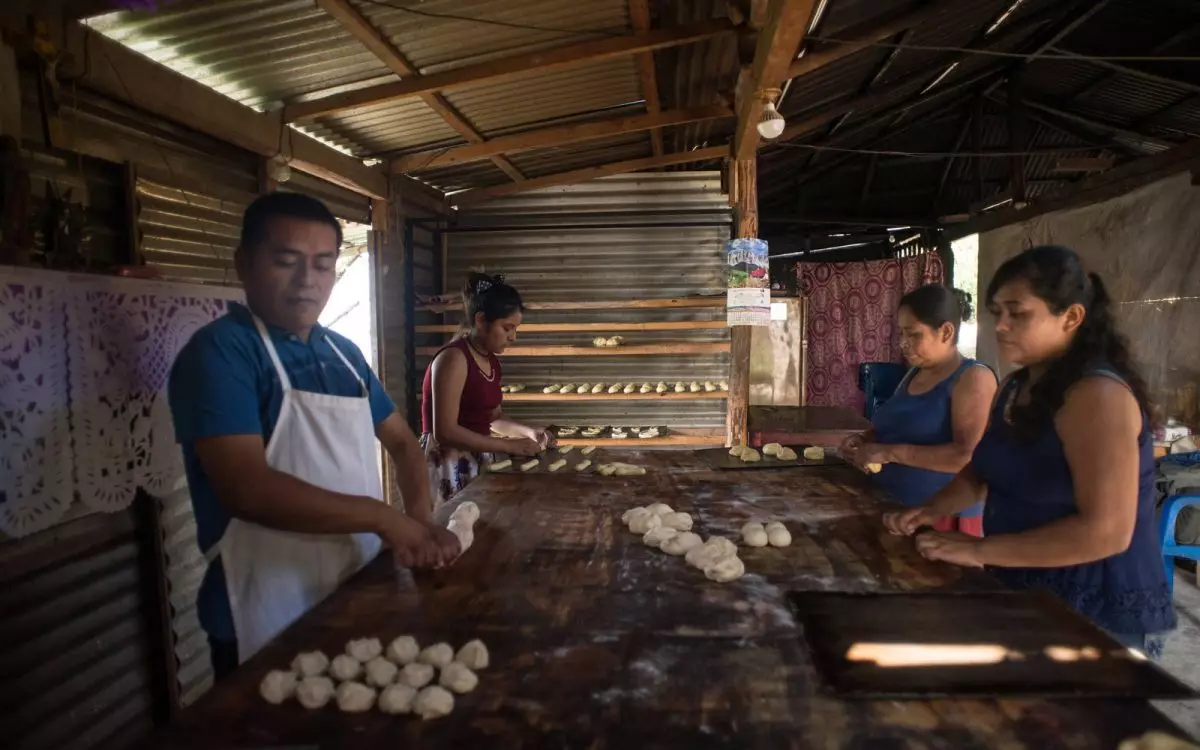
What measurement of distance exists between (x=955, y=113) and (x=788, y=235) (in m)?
3.06

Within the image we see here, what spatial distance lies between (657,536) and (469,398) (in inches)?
75.7

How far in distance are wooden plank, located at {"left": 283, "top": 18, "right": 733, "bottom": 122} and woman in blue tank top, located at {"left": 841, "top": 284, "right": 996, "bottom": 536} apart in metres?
1.89

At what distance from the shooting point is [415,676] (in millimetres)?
1296

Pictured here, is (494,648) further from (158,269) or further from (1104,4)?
(1104,4)

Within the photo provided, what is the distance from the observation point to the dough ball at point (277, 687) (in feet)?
4.07

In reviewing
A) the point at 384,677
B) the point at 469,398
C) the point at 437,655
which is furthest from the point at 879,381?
the point at 384,677

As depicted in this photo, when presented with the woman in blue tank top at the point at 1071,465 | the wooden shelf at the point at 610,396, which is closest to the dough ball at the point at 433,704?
the woman in blue tank top at the point at 1071,465

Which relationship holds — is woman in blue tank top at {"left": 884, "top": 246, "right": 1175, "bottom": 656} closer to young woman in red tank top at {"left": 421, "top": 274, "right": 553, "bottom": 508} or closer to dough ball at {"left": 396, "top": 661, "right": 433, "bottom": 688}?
dough ball at {"left": 396, "top": 661, "right": 433, "bottom": 688}

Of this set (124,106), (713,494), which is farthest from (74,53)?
(713,494)

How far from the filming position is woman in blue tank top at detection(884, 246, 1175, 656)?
1657mm

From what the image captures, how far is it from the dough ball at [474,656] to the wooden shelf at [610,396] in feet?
15.6

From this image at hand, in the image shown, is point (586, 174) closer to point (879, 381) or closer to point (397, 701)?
point (879, 381)

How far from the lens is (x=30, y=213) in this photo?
7.45ft

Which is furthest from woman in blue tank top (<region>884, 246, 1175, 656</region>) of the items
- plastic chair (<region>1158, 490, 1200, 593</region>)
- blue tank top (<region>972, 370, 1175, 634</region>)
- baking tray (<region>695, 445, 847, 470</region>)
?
plastic chair (<region>1158, 490, 1200, 593</region>)
